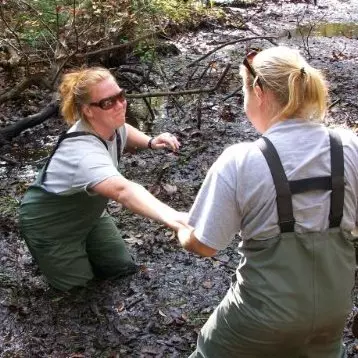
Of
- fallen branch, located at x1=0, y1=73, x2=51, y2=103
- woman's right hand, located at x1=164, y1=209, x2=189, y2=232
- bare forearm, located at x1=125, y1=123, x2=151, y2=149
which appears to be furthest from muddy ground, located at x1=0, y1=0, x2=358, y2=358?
woman's right hand, located at x1=164, y1=209, x2=189, y2=232

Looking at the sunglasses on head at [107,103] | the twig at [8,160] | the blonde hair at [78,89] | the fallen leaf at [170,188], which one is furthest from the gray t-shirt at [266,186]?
the twig at [8,160]

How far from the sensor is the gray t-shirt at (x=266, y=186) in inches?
86.5

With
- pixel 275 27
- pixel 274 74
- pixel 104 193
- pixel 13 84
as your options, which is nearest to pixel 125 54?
pixel 13 84

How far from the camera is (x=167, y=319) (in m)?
3.94

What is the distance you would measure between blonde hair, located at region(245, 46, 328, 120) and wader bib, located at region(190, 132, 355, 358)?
152 millimetres

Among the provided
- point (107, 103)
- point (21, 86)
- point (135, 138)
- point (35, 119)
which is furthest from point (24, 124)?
point (107, 103)

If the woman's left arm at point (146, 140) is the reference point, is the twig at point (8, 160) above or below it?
below

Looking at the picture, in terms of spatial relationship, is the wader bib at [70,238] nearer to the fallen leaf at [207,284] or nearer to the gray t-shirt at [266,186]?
the fallen leaf at [207,284]

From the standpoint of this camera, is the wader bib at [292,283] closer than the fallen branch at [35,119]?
Yes

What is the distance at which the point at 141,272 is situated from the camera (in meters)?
4.48

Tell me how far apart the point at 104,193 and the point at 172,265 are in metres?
1.51

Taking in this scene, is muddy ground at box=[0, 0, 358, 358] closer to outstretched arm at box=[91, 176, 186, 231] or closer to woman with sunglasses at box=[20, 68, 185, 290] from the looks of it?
woman with sunglasses at box=[20, 68, 185, 290]

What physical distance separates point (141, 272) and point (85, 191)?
1.12 metres

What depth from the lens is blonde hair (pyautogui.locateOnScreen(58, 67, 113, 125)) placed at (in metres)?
3.67
